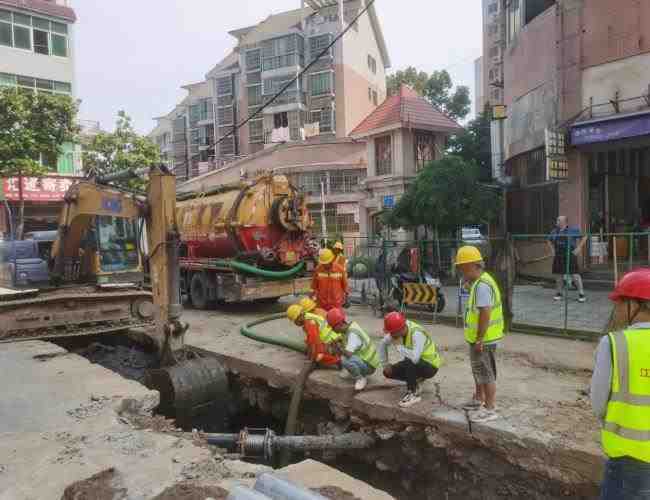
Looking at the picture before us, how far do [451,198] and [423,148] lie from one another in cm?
973

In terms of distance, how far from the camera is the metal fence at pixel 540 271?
294 inches

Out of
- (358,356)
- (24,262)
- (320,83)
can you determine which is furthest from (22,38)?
(358,356)

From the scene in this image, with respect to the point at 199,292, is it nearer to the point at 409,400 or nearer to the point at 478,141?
the point at 409,400

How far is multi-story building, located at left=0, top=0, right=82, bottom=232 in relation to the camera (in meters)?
19.6

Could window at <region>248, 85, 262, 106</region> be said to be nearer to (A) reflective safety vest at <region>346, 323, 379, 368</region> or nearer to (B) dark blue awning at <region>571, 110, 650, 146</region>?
(B) dark blue awning at <region>571, 110, 650, 146</region>

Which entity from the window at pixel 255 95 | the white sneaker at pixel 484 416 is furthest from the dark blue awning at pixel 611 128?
the window at pixel 255 95

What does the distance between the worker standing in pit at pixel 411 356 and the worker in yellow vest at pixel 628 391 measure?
7.97 ft

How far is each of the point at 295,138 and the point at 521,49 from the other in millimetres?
24555

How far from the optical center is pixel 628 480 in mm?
2332

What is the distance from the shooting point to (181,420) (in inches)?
209

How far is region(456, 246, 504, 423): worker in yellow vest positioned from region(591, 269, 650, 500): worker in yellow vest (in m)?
1.74

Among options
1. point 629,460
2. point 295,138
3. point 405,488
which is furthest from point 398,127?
point 629,460

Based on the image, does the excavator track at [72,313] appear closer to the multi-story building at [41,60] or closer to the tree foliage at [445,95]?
the multi-story building at [41,60]

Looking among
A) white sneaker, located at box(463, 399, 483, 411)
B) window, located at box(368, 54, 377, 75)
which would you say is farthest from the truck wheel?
window, located at box(368, 54, 377, 75)
